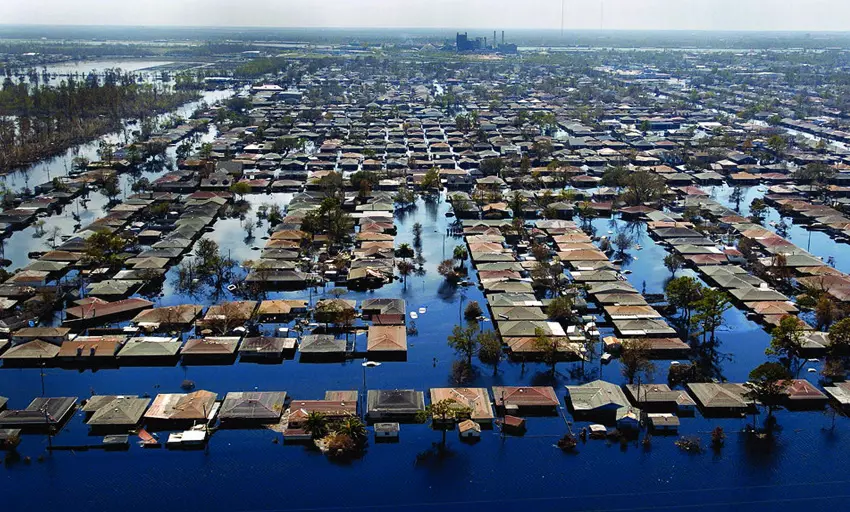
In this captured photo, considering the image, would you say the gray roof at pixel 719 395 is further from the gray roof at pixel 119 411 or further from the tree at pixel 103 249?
the tree at pixel 103 249

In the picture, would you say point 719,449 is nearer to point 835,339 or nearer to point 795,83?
point 835,339

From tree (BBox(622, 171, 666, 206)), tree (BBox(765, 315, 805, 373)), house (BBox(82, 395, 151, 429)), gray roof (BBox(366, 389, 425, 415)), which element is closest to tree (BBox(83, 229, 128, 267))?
house (BBox(82, 395, 151, 429))

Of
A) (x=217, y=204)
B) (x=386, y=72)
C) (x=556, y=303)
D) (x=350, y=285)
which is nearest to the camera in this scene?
(x=556, y=303)

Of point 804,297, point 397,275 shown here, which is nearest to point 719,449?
point 804,297

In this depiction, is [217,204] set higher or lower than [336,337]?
higher

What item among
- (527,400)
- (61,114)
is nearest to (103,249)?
(527,400)

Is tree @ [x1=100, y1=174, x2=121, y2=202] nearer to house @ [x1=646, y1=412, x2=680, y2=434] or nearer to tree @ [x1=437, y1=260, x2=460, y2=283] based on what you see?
tree @ [x1=437, y1=260, x2=460, y2=283]
